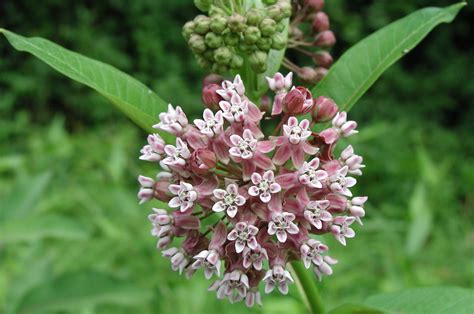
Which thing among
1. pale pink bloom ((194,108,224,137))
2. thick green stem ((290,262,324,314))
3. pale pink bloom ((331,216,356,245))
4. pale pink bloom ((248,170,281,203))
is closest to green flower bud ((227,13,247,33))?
pale pink bloom ((194,108,224,137))

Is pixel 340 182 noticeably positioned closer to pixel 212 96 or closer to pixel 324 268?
pixel 324 268

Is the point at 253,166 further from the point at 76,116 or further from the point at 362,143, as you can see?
the point at 76,116

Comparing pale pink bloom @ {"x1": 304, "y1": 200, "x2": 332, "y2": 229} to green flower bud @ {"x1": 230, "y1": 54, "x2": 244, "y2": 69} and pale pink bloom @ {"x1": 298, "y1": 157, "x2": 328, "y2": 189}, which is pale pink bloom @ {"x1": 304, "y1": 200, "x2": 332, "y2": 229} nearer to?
pale pink bloom @ {"x1": 298, "y1": 157, "x2": 328, "y2": 189}

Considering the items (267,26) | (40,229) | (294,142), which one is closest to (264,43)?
(267,26)

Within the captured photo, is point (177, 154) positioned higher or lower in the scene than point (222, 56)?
lower

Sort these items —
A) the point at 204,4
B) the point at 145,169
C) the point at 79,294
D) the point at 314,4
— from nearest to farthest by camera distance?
the point at 204,4 < the point at 314,4 < the point at 79,294 < the point at 145,169
